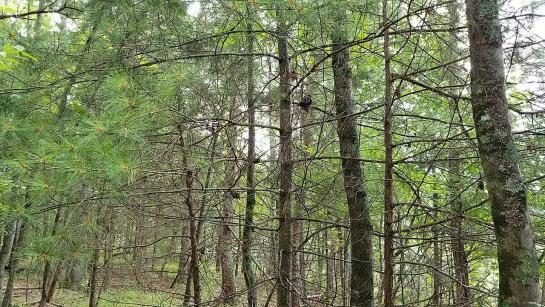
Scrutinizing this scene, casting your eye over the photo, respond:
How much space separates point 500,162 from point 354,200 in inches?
75.9

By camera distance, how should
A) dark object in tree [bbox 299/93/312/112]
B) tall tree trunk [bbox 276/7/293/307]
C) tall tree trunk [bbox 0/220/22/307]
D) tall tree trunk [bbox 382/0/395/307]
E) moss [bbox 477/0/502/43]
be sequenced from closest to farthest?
1. moss [bbox 477/0/502/43]
2. tall tree trunk [bbox 382/0/395/307]
3. dark object in tree [bbox 299/93/312/112]
4. tall tree trunk [bbox 276/7/293/307]
5. tall tree trunk [bbox 0/220/22/307]

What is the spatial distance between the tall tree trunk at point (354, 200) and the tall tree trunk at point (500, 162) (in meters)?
1.64

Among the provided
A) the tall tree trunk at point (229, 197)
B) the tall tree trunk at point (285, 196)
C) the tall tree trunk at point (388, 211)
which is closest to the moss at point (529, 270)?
the tall tree trunk at point (388, 211)

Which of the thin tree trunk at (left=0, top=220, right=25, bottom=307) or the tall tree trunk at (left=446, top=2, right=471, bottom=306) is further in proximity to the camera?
the thin tree trunk at (left=0, top=220, right=25, bottom=307)

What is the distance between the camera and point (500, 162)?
7.02 ft

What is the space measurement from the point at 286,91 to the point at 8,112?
2579 mm

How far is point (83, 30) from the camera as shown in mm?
4195

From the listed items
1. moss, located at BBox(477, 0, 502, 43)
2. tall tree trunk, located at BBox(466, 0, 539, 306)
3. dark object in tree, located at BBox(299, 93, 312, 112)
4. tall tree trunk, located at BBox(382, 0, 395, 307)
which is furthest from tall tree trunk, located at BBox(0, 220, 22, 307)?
moss, located at BBox(477, 0, 502, 43)

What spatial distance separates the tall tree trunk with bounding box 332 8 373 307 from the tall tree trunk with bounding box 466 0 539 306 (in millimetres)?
1638

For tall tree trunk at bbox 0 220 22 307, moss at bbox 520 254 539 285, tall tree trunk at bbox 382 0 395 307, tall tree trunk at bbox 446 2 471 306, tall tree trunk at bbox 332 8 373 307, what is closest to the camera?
moss at bbox 520 254 539 285

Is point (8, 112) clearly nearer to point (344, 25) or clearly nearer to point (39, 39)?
point (39, 39)

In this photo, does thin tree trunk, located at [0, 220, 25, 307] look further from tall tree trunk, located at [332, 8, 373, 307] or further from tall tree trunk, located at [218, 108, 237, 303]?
tall tree trunk, located at [332, 8, 373, 307]

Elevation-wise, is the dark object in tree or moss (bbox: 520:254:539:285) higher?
the dark object in tree

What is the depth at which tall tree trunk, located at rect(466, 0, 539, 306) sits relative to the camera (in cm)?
201
